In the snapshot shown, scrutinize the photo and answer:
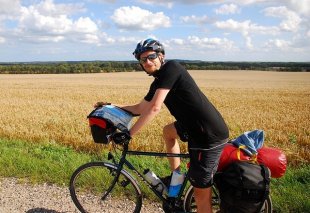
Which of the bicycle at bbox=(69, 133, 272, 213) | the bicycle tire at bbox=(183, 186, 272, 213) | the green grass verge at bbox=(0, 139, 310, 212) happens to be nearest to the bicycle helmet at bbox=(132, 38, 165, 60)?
the bicycle at bbox=(69, 133, 272, 213)

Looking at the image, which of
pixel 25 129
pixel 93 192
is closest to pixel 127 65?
pixel 25 129

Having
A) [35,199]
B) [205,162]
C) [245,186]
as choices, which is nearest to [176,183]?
[205,162]

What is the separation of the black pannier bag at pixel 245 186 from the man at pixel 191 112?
0.25 metres

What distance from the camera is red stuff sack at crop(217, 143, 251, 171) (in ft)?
11.9

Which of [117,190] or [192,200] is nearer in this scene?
[192,200]

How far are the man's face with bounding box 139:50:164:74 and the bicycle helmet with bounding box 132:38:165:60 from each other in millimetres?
37

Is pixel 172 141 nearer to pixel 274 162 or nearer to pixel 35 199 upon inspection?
pixel 274 162

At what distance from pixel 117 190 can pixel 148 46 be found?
2384 millimetres

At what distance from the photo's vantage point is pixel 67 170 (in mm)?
6480

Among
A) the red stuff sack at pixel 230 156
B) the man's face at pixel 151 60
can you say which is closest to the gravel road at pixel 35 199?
the red stuff sack at pixel 230 156

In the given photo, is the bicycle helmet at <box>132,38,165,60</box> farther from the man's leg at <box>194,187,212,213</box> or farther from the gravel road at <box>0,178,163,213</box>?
the gravel road at <box>0,178,163,213</box>

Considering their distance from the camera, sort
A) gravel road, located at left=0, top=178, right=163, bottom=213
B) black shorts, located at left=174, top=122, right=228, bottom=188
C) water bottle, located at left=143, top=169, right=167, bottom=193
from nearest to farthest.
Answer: black shorts, located at left=174, top=122, right=228, bottom=188 < water bottle, located at left=143, top=169, right=167, bottom=193 < gravel road, located at left=0, top=178, right=163, bottom=213

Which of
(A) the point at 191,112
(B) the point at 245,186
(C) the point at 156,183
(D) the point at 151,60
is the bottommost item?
(C) the point at 156,183

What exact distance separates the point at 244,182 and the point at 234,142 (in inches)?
20.2
